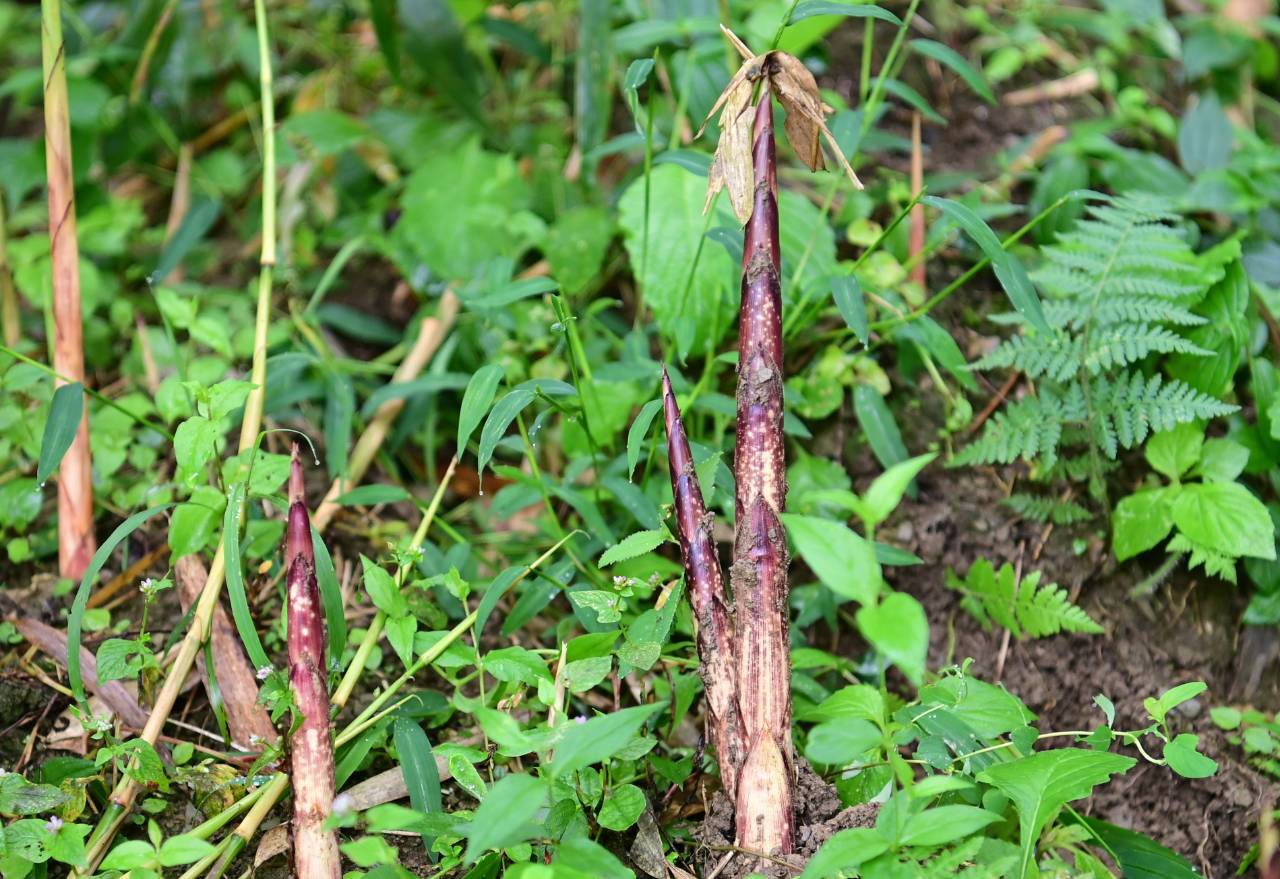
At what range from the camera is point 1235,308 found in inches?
76.5

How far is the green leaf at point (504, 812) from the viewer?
3.69ft

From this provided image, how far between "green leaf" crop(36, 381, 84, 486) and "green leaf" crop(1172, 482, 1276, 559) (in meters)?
2.00

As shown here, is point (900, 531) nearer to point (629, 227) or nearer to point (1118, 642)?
point (1118, 642)

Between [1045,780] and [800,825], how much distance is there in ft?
1.13

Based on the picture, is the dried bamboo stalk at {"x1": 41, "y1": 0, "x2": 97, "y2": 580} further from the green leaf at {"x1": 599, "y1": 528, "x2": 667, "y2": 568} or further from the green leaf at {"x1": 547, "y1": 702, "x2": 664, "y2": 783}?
the green leaf at {"x1": 547, "y1": 702, "x2": 664, "y2": 783}

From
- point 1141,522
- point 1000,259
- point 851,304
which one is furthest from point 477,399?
point 1141,522

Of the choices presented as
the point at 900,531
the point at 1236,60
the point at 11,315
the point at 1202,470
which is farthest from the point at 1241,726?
the point at 11,315

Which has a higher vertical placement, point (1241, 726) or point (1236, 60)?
→ point (1236, 60)

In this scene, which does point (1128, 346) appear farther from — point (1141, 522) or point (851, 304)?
point (851, 304)

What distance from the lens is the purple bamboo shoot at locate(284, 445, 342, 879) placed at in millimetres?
1402

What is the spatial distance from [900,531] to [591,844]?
103cm

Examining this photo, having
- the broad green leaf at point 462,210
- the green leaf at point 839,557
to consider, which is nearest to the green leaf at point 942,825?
the green leaf at point 839,557

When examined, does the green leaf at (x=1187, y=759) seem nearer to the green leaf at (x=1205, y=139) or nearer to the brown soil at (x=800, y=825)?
the brown soil at (x=800, y=825)

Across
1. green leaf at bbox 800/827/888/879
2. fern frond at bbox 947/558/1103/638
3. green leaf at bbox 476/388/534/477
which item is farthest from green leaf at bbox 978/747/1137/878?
green leaf at bbox 476/388/534/477
